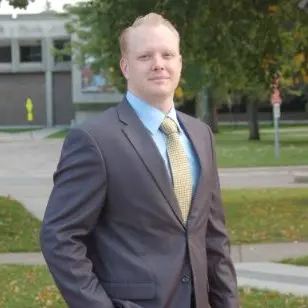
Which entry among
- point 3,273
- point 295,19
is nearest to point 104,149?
point 3,273

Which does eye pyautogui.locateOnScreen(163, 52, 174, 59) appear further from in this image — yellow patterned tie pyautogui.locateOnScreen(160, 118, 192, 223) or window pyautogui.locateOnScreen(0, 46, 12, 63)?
window pyautogui.locateOnScreen(0, 46, 12, 63)

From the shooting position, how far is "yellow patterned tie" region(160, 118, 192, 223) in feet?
9.70

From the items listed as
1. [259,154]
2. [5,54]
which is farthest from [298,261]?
[5,54]

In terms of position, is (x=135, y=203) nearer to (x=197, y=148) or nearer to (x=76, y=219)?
(x=76, y=219)

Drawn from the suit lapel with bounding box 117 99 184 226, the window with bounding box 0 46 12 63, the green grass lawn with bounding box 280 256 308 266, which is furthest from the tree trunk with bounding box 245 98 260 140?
the suit lapel with bounding box 117 99 184 226

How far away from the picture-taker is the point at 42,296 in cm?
776

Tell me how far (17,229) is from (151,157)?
1048 cm

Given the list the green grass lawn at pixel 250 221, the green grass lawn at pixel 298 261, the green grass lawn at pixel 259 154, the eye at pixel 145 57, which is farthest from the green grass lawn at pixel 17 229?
the green grass lawn at pixel 259 154

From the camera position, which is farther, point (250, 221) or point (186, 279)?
point (250, 221)

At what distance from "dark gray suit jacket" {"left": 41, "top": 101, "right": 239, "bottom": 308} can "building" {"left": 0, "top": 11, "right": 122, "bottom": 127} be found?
204 feet

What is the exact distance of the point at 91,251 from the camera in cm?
295

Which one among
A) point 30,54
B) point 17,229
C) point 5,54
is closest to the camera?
point 17,229

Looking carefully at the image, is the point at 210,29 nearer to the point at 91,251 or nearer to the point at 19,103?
the point at 91,251

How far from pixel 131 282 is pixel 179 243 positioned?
20 centimetres
